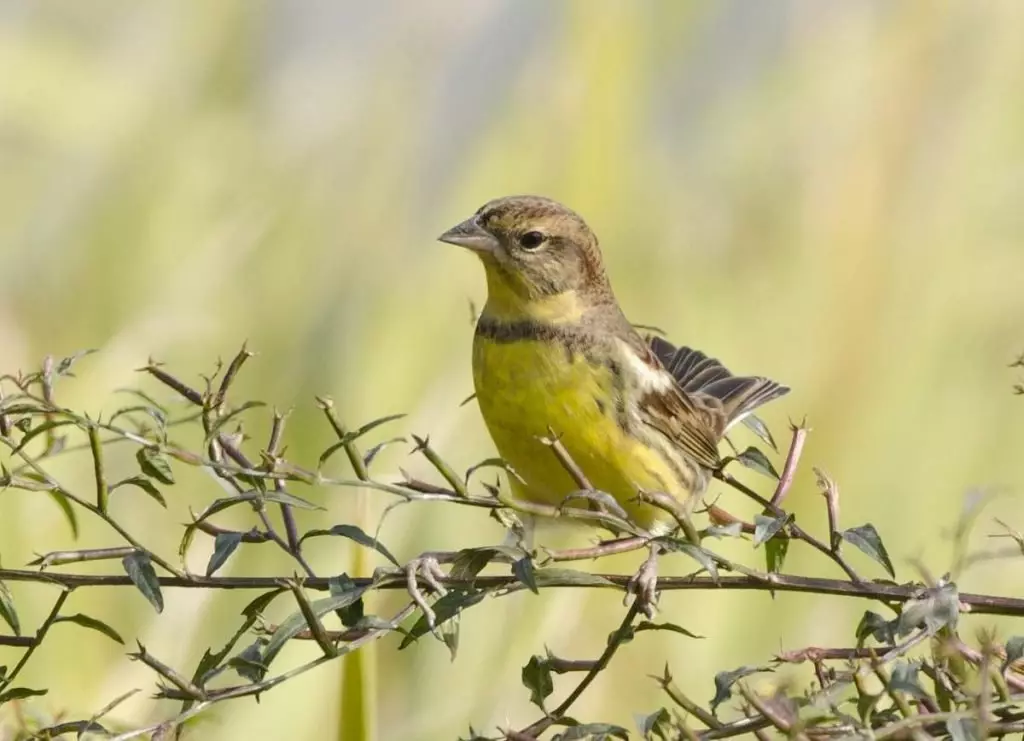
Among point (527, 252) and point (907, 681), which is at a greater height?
point (527, 252)

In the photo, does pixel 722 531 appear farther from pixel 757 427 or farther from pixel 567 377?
pixel 567 377

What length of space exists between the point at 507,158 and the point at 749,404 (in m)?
0.90

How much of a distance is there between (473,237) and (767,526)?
1.28 meters

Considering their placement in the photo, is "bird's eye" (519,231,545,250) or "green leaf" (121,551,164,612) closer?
"green leaf" (121,551,164,612)

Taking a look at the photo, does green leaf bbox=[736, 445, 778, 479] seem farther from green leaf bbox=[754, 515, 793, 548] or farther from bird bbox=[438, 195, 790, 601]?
bird bbox=[438, 195, 790, 601]

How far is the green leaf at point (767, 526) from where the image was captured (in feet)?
3.81

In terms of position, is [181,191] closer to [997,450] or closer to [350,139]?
[350,139]

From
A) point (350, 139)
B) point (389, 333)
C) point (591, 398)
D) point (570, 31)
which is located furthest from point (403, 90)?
point (591, 398)

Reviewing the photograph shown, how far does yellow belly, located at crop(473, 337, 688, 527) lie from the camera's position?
2225 millimetres

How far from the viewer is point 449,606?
43.9 inches

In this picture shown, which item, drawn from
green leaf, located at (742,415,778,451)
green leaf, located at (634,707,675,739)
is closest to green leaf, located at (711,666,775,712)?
green leaf, located at (634,707,675,739)

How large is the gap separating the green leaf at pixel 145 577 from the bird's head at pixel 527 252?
1.28 m

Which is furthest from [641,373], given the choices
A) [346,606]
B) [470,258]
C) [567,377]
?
[346,606]

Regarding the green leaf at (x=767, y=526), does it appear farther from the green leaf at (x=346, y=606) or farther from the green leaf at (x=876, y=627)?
the green leaf at (x=346, y=606)
